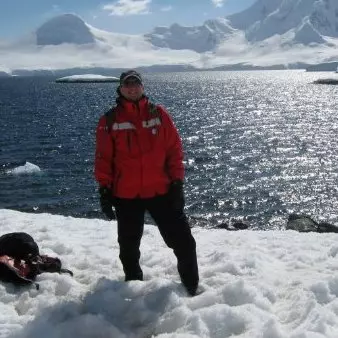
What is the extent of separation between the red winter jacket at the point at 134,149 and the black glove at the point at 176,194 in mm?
164

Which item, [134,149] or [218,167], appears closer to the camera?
[134,149]

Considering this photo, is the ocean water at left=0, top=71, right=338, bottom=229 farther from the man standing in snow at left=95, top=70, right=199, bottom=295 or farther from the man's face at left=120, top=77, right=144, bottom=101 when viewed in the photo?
the man's face at left=120, top=77, right=144, bottom=101

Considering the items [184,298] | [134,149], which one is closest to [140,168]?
[134,149]

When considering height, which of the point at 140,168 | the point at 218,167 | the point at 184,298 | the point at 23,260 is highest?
the point at 140,168

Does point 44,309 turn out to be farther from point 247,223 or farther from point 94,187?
point 94,187

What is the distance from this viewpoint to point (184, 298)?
292 inches

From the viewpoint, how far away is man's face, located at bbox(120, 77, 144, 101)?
737cm

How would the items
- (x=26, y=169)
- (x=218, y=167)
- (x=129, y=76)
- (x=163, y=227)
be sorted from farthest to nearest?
(x=218, y=167), (x=26, y=169), (x=163, y=227), (x=129, y=76)

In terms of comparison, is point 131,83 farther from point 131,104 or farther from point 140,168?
point 140,168

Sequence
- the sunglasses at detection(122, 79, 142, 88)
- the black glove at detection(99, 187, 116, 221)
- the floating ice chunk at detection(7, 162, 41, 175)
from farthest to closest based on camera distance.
Answer: the floating ice chunk at detection(7, 162, 41, 175), the black glove at detection(99, 187, 116, 221), the sunglasses at detection(122, 79, 142, 88)

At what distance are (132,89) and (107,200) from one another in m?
1.69

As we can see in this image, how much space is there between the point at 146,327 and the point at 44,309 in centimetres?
153

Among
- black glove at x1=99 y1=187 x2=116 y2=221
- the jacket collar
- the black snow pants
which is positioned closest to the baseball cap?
the jacket collar

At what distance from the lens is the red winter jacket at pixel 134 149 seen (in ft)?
24.3
